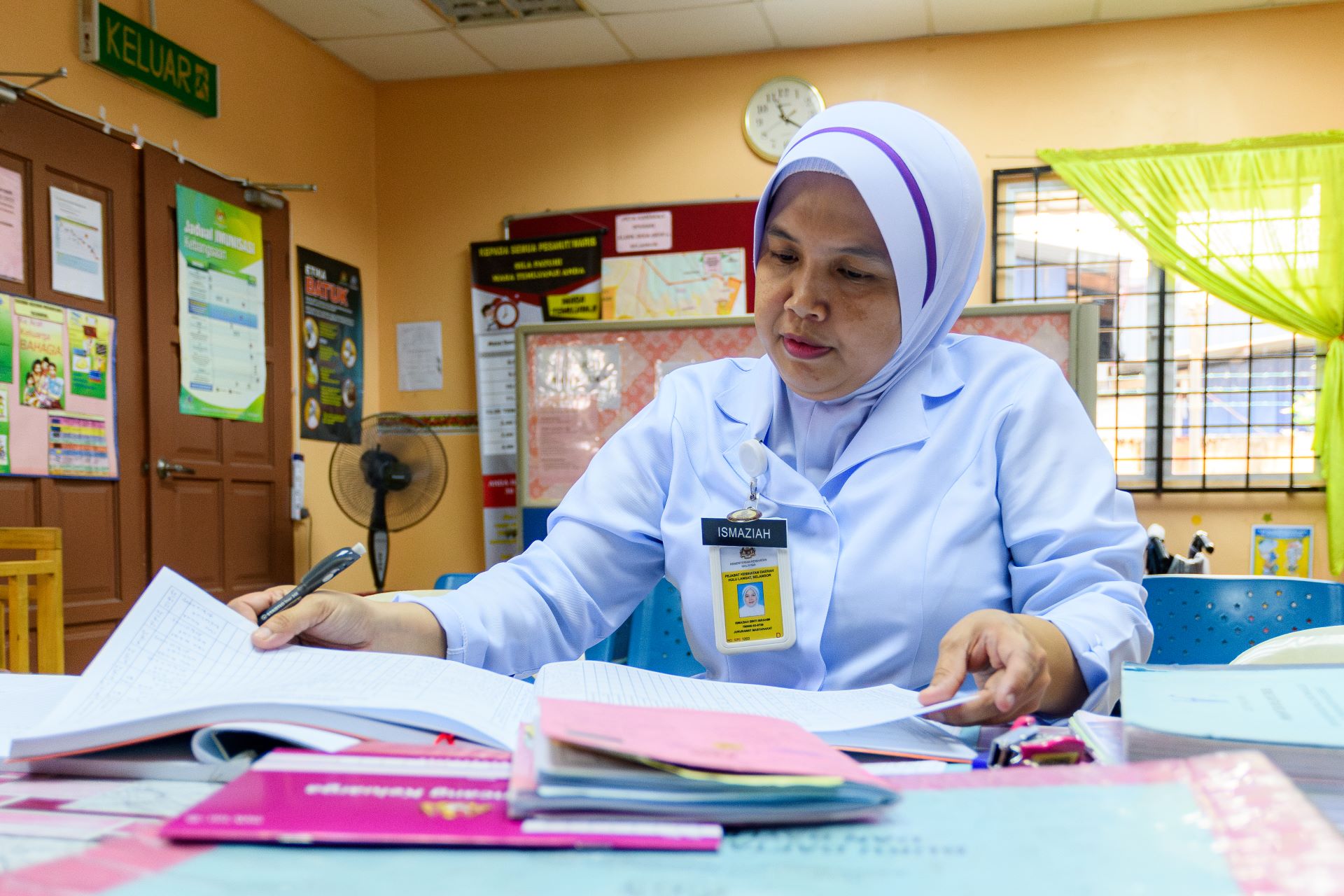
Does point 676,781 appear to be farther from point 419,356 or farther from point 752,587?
point 419,356

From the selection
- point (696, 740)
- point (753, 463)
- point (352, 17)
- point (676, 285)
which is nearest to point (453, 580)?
point (753, 463)

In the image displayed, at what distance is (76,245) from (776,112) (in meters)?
3.02

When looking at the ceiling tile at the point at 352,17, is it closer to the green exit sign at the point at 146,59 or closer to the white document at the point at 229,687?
the green exit sign at the point at 146,59

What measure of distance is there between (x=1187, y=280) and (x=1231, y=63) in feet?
3.18

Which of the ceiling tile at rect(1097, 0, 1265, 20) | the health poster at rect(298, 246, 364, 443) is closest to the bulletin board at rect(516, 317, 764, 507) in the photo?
the health poster at rect(298, 246, 364, 443)

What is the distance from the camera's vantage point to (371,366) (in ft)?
16.9

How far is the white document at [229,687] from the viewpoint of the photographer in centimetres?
56

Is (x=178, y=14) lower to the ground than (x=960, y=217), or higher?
higher

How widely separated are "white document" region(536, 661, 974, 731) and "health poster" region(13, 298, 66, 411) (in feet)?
9.69

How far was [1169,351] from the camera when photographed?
4.50 metres

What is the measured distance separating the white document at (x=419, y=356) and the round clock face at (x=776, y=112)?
1.85 m

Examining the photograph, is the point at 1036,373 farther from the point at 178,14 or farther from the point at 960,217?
the point at 178,14

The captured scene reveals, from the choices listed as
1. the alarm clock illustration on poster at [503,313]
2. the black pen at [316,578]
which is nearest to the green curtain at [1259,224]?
the alarm clock illustration on poster at [503,313]

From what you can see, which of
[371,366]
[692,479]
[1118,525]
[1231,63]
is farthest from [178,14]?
[1231,63]
